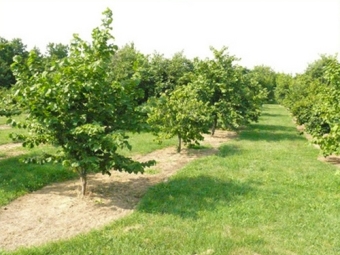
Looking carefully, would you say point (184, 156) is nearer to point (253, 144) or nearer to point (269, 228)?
point (253, 144)

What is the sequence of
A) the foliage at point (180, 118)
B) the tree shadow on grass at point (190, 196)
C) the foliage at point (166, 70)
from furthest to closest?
the foliage at point (166, 70), the foliage at point (180, 118), the tree shadow on grass at point (190, 196)

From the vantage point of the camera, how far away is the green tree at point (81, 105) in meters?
5.27

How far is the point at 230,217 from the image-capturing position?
5.29m

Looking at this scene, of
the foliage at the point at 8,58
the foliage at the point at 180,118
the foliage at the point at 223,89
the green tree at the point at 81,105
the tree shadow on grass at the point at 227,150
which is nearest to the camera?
the green tree at the point at 81,105

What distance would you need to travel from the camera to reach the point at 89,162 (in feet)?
18.1

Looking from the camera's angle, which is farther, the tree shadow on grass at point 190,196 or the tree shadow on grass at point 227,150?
the tree shadow on grass at point 227,150

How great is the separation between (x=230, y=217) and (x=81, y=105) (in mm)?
3209

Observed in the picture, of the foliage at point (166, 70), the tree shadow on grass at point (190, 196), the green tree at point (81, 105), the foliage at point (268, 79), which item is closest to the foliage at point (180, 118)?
the tree shadow on grass at point (190, 196)

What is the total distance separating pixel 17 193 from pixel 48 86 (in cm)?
245

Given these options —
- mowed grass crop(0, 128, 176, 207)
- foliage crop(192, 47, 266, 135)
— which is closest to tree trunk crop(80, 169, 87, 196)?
mowed grass crop(0, 128, 176, 207)

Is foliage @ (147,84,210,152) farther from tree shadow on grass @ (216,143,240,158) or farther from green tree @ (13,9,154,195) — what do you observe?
green tree @ (13,9,154,195)

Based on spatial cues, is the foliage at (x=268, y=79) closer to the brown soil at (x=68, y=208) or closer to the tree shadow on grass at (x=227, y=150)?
the tree shadow on grass at (x=227, y=150)

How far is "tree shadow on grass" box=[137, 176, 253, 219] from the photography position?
5.57 m

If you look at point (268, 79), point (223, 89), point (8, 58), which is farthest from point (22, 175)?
point (268, 79)
